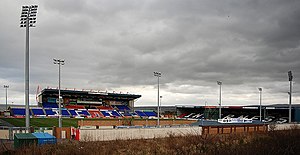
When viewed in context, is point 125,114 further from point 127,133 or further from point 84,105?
point 127,133

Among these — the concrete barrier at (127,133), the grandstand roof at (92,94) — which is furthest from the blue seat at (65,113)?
the concrete barrier at (127,133)

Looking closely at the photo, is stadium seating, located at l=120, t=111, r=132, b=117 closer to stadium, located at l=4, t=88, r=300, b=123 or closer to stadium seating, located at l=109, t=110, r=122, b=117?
stadium, located at l=4, t=88, r=300, b=123

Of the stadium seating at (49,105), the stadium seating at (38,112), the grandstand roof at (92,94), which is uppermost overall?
the grandstand roof at (92,94)

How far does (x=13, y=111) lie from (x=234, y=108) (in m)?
61.8

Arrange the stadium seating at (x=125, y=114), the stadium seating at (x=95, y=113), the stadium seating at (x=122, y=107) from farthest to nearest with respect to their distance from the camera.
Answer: the stadium seating at (x=122, y=107), the stadium seating at (x=125, y=114), the stadium seating at (x=95, y=113)

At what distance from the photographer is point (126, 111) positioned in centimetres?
9788

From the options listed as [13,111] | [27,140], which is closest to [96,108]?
[13,111]

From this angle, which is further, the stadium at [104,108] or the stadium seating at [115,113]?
the stadium seating at [115,113]

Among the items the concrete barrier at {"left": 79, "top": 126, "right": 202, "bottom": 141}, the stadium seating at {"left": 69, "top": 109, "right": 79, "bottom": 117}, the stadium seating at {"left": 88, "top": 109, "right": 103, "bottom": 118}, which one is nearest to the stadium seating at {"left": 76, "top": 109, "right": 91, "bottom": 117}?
the stadium seating at {"left": 69, "top": 109, "right": 79, "bottom": 117}

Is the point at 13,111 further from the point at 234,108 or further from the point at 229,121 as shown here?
the point at 234,108

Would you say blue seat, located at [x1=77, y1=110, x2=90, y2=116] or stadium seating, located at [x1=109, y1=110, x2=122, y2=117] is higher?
blue seat, located at [x1=77, y1=110, x2=90, y2=116]

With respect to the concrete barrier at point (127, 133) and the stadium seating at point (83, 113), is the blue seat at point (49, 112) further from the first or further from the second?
the concrete barrier at point (127, 133)

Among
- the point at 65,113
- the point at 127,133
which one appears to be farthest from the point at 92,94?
the point at 127,133

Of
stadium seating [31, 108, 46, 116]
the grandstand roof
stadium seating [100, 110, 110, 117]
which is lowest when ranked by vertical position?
stadium seating [100, 110, 110, 117]
